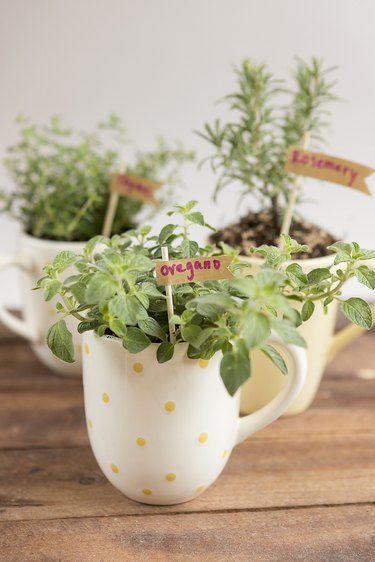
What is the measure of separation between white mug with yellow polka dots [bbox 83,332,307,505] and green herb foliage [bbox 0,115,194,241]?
44 cm

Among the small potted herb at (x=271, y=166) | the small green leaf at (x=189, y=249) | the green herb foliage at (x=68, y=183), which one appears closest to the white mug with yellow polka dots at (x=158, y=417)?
the small green leaf at (x=189, y=249)

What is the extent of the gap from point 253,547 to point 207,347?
0.74ft

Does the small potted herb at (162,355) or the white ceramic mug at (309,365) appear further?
the white ceramic mug at (309,365)

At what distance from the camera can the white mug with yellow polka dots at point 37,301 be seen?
113cm

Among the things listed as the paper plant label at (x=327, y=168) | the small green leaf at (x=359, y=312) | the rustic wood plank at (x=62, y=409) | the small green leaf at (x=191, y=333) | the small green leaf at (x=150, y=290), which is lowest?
the rustic wood plank at (x=62, y=409)

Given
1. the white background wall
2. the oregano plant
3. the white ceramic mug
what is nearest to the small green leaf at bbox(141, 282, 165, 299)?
the oregano plant

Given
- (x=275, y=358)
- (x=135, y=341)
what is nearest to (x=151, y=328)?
(x=135, y=341)

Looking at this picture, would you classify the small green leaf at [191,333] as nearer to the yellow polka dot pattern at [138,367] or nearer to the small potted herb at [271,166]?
the yellow polka dot pattern at [138,367]

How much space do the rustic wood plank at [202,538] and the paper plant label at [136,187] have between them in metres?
0.53

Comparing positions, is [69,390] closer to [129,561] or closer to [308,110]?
[129,561]

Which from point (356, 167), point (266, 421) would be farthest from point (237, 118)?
point (266, 421)

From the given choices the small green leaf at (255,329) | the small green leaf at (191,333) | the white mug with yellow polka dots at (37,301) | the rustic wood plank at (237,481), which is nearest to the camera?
the small green leaf at (255,329)

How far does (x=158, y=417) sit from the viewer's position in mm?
768

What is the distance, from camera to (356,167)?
96 cm
